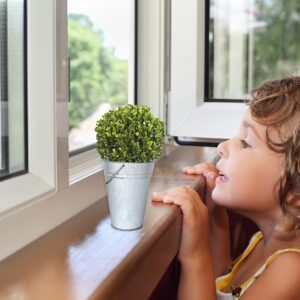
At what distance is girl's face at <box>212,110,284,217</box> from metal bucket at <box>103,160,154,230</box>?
302 mm

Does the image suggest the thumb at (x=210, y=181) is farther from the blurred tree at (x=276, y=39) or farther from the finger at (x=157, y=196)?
the blurred tree at (x=276, y=39)

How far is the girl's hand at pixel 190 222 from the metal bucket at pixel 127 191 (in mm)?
A: 150

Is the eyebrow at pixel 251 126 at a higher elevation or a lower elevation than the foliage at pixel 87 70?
lower

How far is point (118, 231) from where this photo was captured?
826mm

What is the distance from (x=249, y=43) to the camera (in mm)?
1696

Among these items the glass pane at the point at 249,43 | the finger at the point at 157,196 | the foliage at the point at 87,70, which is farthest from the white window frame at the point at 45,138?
the foliage at the point at 87,70

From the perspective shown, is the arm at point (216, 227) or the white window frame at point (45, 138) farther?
the arm at point (216, 227)

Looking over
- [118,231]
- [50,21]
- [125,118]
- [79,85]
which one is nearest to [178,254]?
[118,231]

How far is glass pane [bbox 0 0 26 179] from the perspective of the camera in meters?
0.84

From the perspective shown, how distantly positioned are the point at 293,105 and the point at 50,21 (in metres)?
0.48

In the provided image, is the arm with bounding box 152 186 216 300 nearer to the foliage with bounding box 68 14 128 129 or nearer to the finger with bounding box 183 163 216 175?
the finger with bounding box 183 163 216 175

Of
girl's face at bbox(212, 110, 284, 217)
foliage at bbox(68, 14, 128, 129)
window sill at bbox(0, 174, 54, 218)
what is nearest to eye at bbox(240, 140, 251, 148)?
girl's face at bbox(212, 110, 284, 217)

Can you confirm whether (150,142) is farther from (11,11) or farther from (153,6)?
(153,6)

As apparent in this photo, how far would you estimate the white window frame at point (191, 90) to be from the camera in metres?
1.52
